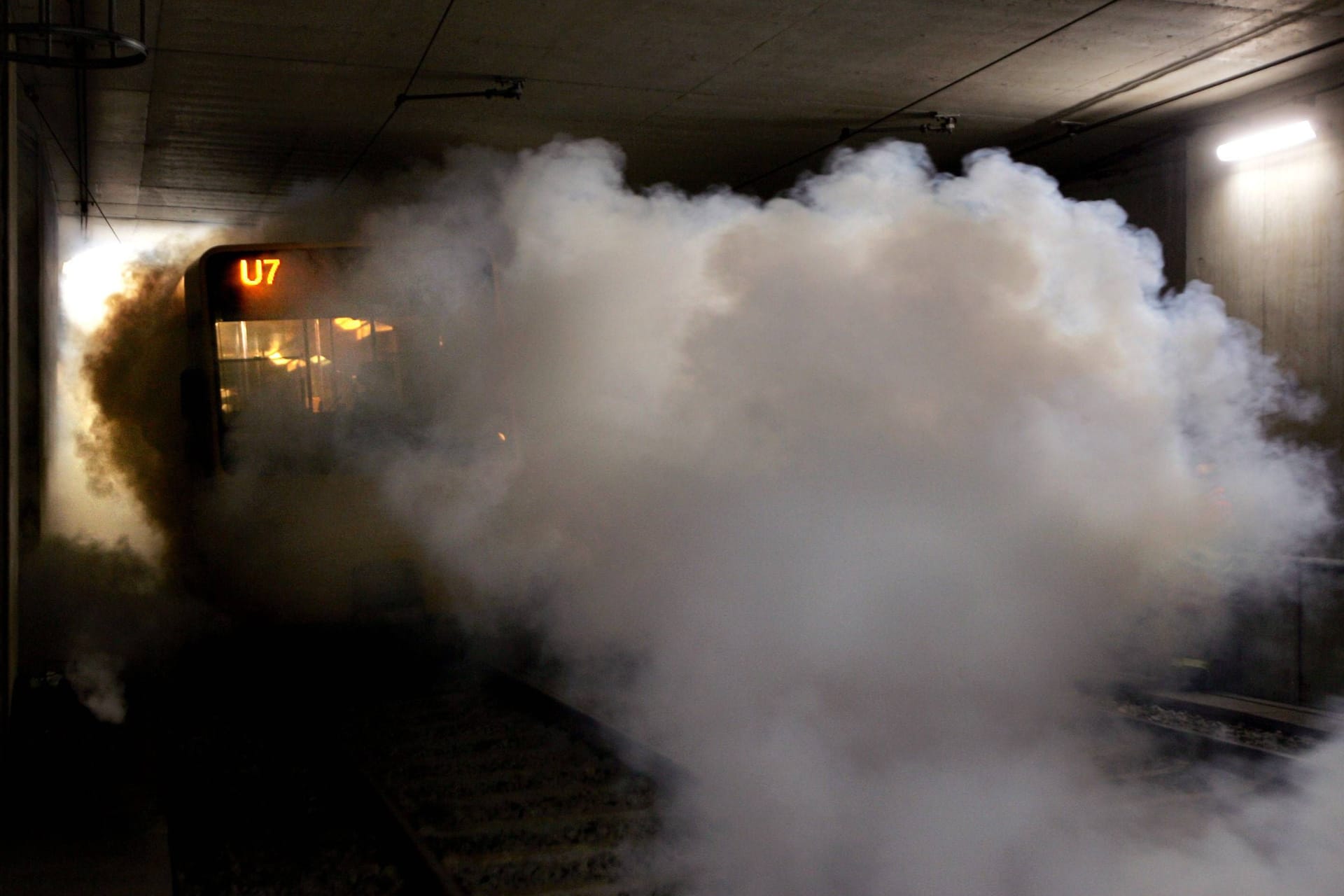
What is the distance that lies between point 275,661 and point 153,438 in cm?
198

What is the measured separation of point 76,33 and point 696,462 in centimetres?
353

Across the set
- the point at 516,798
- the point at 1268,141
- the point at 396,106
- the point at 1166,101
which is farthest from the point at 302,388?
the point at 1268,141

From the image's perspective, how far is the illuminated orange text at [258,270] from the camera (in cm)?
746

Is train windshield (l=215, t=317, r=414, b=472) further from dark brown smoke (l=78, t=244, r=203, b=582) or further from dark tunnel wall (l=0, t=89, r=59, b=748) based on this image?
dark tunnel wall (l=0, t=89, r=59, b=748)

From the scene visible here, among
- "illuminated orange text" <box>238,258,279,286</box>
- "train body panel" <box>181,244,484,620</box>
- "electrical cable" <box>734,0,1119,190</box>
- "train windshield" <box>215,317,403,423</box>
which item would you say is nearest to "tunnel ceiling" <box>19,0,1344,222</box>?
"electrical cable" <box>734,0,1119,190</box>

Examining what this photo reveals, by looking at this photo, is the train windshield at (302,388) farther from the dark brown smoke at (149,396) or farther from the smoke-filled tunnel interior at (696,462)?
the dark brown smoke at (149,396)

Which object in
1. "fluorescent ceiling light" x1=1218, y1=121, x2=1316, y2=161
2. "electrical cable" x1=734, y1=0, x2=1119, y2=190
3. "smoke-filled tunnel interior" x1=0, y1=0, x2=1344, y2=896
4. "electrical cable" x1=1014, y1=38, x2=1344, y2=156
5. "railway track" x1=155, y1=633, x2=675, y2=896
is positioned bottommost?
"railway track" x1=155, y1=633, x2=675, y2=896

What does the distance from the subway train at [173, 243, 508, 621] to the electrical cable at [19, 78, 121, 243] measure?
185 centimetres

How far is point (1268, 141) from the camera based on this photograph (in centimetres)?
789

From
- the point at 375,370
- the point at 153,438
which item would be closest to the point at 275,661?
the point at 153,438

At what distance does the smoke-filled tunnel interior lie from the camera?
4699mm

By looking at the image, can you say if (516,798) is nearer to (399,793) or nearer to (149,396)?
(399,793)

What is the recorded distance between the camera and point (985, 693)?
5387 mm

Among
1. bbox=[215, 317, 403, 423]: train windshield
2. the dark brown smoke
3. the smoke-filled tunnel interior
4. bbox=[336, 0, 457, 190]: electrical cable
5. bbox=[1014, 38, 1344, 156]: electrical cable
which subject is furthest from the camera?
the dark brown smoke
